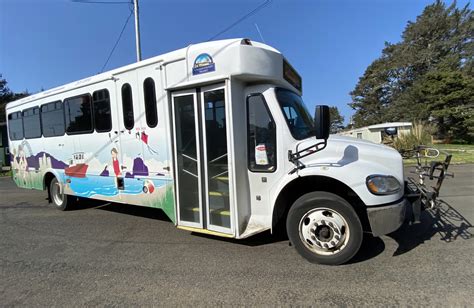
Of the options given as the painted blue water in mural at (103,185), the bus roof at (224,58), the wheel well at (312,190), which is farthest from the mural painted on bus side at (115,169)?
the wheel well at (312,190)

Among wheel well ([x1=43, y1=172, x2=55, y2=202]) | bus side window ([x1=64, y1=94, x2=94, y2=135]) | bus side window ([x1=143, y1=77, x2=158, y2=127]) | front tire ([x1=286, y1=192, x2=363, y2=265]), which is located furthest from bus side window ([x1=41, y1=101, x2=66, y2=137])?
front tire ([x1=286, y1=192, x2=363, y2=265])

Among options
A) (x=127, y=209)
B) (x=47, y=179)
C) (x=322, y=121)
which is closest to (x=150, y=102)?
(x=322, y=121)

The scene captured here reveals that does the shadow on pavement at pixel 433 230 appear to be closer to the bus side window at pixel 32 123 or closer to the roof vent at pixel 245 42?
the roof vent at pixel 245 42

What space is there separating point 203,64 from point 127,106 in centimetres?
185

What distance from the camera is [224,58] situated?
3.98 meters

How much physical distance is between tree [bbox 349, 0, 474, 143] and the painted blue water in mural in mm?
34921

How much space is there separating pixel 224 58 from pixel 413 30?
5040 cm

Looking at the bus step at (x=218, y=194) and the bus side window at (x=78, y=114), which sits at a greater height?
the bus side window at (x=78, y=114)

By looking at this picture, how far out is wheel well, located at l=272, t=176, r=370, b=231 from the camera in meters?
3.83

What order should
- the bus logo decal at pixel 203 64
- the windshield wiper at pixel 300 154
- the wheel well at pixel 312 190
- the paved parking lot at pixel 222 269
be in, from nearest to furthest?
the paved parking lot at pixel 222 269, the windshield wiper at pixel 300 154, the wheel well at pixel 312 190, the bus logo decal at pixel 203 64

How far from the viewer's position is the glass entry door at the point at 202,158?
4172mm

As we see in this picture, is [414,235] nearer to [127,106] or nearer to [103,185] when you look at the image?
[127,106]

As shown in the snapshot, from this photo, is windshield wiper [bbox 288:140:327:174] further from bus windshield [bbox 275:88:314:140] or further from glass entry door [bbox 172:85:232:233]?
glass entry door [bbox 172:85:232:233]

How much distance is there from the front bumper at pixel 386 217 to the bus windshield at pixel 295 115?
4.16ft
